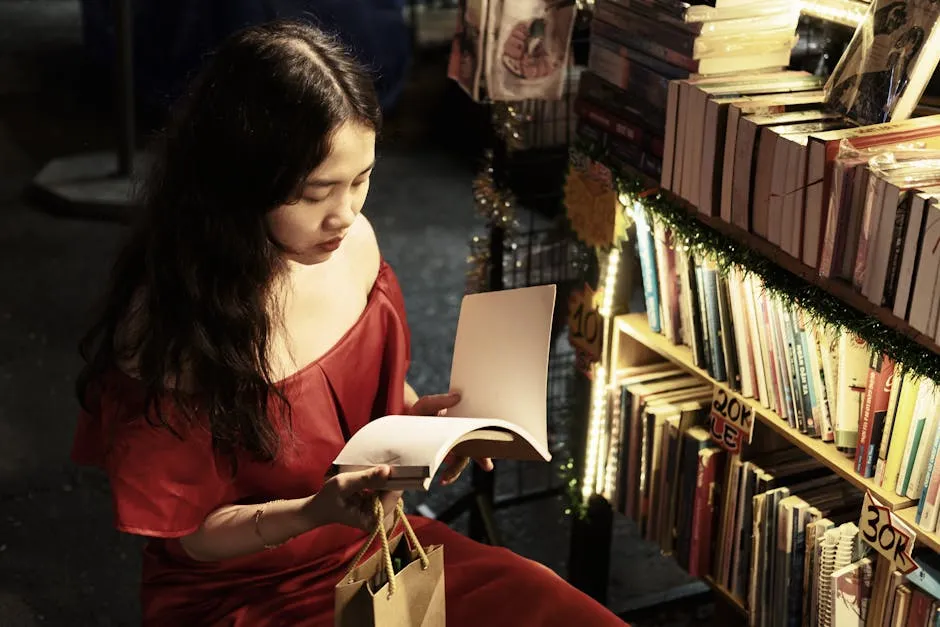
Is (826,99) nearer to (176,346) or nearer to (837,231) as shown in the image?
(837,231)

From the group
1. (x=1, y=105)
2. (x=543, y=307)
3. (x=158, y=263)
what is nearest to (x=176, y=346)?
(x=158, y=263)

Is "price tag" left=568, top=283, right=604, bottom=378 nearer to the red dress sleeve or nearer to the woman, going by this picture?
the woman

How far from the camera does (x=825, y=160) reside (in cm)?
181

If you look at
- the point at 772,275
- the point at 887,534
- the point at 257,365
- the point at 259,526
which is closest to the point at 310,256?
the point at 257,365

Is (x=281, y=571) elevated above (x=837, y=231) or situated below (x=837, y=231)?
below

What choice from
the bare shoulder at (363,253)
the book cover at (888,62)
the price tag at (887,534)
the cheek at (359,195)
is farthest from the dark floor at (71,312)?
the price tag at (887,534)

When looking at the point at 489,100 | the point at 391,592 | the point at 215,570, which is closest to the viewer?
the point at 391,592

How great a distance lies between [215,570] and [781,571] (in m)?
1.02

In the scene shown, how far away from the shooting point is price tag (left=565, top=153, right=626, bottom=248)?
7.96ft

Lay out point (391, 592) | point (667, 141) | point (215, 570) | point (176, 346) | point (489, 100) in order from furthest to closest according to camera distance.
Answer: point (489, 100), point (667, 141), point (215, 570), point (176, 346), point (391, 592)

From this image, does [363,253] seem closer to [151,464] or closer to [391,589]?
[151,464]

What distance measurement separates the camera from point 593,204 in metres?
2.48

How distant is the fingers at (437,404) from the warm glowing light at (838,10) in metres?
0.94

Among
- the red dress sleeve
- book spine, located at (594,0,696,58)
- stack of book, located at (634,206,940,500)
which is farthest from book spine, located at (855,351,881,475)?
the red dress sleeve
